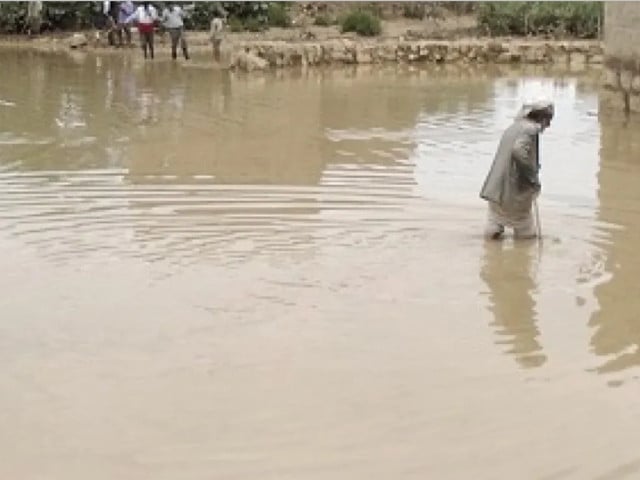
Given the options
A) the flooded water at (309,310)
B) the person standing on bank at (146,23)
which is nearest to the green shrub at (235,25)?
the person standing on bank at (146,23)

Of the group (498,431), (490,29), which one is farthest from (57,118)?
(490,29)

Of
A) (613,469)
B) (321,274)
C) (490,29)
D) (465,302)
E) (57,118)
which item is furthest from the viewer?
(490,29)

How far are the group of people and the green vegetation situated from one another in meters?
5.82

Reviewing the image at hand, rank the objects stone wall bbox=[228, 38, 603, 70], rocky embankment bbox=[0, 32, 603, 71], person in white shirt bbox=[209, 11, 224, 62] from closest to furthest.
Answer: rocky embankment bbox=[0, 32, 603, 71]
stone wall bbox=[228, 38, 603, 70]
person in white shirt bbox=[209, 11, 224, 62]

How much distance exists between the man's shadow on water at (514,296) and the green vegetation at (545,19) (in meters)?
17.9

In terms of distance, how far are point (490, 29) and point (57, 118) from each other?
13.2 metres

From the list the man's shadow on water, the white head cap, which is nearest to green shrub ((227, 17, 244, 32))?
the man's shadow on water

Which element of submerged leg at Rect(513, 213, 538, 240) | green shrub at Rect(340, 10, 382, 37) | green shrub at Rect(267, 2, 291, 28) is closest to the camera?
submerged leg at Rect(513, 213, 538, 240)

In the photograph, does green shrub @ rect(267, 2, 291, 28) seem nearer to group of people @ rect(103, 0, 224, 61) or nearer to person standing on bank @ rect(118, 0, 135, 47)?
group of people @ rect(103, 0, 224, 61)

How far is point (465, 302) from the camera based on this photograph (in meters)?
7.03

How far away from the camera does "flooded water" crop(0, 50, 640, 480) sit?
16.1 feet

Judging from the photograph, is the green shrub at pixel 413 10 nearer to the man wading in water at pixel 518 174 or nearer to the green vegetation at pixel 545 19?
the green vegetation at pixel 545 19

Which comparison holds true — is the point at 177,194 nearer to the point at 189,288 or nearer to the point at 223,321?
the point at 189,288

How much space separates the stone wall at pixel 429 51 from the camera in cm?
2220
